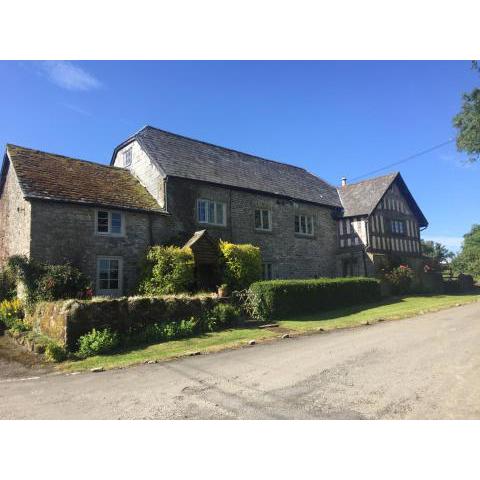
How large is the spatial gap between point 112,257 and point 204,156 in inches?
373

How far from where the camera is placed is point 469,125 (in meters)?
21.8

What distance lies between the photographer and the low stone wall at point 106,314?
428 inches

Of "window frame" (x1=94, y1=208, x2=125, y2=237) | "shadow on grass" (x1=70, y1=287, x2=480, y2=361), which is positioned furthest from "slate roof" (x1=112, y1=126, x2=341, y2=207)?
"shadow on grass" (x1=70, y1=287, x2=480, y2=361)

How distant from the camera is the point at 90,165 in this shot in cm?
2003

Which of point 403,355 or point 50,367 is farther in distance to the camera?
point 50,367

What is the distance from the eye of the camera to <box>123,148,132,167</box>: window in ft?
73.2

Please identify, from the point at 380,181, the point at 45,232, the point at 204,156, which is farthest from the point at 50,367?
the point at 380,181

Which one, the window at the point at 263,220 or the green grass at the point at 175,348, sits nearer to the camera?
the green grass at the point at 175,348

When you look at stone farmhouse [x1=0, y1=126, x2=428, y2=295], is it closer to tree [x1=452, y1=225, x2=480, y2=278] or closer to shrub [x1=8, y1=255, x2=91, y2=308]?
shrub [x1=8, y1=255, x2=91, y2=308]

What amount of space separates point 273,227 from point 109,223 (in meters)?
10.3

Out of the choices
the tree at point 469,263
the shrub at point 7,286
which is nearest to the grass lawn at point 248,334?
the shrub at point 7,286

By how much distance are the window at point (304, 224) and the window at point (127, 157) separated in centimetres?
1101

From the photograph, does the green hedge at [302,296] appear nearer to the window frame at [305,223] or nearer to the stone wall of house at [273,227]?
the stone wall of house at [273,227]
